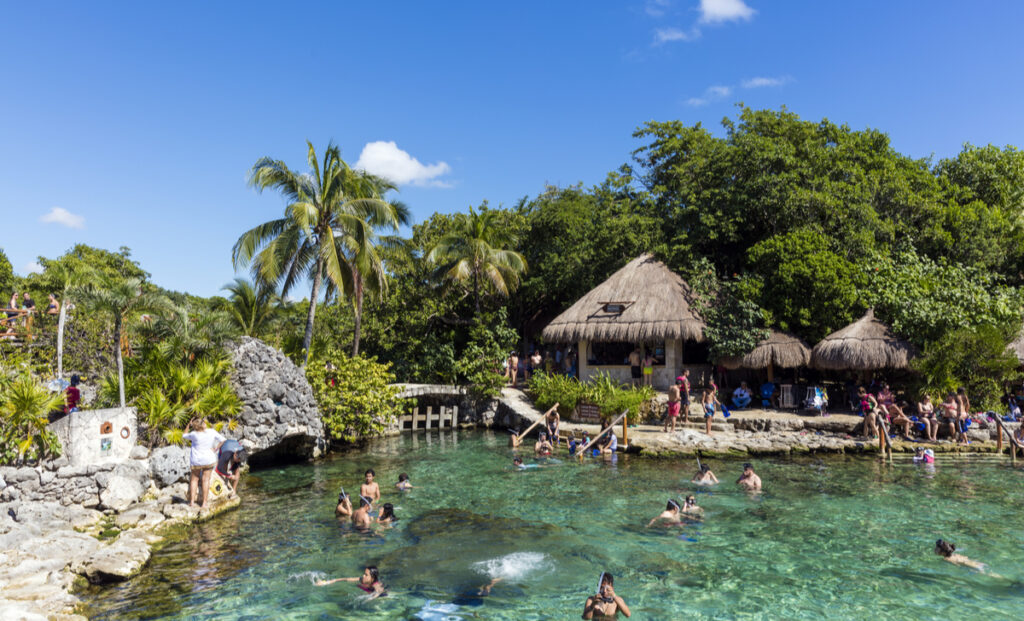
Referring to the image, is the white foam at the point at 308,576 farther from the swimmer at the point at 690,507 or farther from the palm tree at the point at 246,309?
the palm tree at the point at 246,309

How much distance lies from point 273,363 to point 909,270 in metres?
20.8

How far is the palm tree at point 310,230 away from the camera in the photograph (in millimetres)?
19797

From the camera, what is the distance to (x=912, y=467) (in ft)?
52.5

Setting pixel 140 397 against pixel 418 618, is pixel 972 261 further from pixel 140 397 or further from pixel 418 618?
pixel 140 397

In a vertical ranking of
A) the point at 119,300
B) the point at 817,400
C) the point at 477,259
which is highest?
the point at 477,259

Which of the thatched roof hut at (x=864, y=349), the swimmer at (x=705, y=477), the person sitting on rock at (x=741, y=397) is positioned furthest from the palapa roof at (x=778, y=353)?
the swimmer at (x=705, y=477)

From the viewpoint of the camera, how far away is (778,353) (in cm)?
2133

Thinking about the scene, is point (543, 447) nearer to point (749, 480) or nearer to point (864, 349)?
point (749, 480)

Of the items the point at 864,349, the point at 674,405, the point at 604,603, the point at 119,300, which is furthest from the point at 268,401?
the point at 864,349

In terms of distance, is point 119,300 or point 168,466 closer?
point 168,466

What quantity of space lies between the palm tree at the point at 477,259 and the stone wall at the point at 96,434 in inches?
616

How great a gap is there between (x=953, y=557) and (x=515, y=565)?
21.5ft

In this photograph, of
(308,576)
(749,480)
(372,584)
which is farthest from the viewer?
(749,480)

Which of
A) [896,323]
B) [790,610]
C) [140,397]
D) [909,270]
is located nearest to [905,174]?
[909,270]
